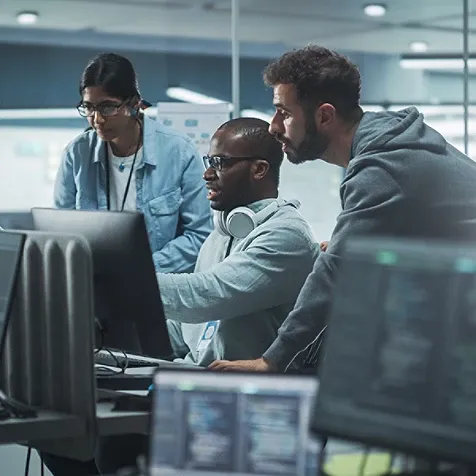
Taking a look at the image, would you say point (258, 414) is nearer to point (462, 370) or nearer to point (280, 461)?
point (280, 461)

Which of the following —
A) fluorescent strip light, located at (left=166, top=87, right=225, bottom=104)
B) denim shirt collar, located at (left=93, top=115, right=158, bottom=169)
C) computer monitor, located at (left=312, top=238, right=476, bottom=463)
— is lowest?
computer monitor, located at (left=312, top=238, right=476, bottom=463)

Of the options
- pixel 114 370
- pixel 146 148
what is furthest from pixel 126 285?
pixel 146 148

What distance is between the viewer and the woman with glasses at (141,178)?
3404mm

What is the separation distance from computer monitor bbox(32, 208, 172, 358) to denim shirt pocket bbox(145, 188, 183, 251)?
3.68 ft

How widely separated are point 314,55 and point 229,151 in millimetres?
368

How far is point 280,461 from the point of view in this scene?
151cm

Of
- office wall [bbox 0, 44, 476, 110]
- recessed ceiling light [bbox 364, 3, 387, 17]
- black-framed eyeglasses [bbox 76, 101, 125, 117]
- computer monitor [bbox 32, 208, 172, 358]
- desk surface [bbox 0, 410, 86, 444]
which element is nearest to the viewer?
desk surface [bbox 0, 410, 86, 444]

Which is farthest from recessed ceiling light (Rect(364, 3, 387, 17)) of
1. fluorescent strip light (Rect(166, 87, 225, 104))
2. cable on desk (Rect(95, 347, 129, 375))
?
cable on desk (Rect(95, 347, 129, 375))

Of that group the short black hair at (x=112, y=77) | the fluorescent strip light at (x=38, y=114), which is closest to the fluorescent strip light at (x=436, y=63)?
the fluorescent strip light at (x=38, y=114)

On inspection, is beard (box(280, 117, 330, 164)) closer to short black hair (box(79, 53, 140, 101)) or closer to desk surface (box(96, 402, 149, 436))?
desk surface (box(96, 402, 149, 436))

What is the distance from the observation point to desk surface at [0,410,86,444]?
2.05 metres

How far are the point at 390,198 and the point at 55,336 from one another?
76cm

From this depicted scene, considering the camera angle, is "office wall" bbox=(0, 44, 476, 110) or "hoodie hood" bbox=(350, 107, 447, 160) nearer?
"hoodie hood" bbox=(350, 107, 447, 160)

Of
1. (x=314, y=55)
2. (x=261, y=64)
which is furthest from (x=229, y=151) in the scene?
(x=261, y=64)
